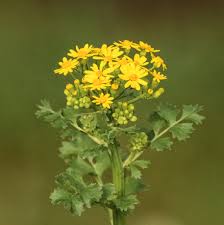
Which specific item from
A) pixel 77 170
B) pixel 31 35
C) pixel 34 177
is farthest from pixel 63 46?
pixel 77 170

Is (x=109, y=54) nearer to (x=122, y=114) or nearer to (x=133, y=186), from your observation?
(x=122, y=114)

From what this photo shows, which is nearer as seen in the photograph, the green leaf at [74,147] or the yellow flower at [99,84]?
the yellow flower at [99,84]

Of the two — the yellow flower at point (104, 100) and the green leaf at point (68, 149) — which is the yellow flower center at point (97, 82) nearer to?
the yellow flower at point (104, 100)

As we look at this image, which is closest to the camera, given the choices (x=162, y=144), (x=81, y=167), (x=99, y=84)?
(x=99, y=84)

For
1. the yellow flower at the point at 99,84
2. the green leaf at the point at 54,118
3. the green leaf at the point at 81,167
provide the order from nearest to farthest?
the yellow flower at the point at 99,84, the green leaf at the point at 54,118, the green leaf at the point at 81,167

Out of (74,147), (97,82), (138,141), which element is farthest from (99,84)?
(74,147)

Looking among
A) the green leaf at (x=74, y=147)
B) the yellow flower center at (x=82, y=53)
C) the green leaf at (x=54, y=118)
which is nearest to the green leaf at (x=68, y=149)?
the green leaf at (x=74, y=147)

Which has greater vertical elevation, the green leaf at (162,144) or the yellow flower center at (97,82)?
the yellow flower center at (97,82)

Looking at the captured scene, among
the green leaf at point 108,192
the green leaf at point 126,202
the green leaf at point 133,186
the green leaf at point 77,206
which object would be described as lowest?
the green leaf at point 77,206
